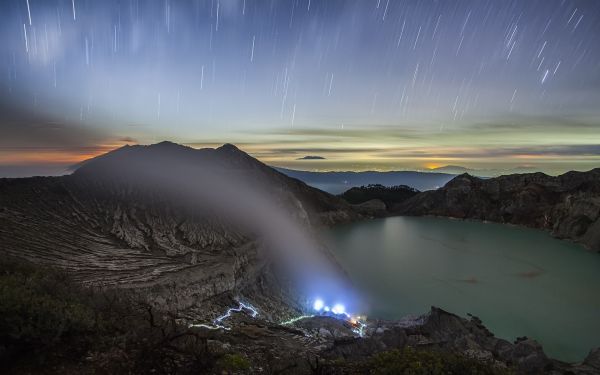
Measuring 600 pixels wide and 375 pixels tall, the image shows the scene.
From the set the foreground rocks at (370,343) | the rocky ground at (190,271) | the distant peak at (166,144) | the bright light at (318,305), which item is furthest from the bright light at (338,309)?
the distant peak at (166,144)

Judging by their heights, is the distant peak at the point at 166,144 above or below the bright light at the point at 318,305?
above

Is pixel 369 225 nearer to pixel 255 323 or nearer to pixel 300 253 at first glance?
pixel 300 253

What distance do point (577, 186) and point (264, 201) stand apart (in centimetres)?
6497

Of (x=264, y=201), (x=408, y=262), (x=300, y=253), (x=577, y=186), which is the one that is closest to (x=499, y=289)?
(x=408, y=262)

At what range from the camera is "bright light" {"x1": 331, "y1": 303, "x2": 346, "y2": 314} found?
84.6 feet

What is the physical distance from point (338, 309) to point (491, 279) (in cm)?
2201

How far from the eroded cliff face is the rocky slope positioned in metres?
54.8

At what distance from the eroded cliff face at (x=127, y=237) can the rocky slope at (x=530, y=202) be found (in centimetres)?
5478

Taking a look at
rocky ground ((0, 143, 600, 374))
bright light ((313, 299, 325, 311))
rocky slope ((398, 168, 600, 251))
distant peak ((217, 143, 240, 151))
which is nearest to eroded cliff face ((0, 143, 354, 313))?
rocky ground ((0, 143, 600, 374))

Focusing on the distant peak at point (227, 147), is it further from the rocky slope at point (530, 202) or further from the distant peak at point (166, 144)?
the rocky slope at point (530, 202)

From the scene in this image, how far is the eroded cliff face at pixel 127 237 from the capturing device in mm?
16109

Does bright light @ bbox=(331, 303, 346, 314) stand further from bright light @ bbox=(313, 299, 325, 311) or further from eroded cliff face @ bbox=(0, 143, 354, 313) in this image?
eroded cliff face @ bbox=(0, 143, 354, 313)

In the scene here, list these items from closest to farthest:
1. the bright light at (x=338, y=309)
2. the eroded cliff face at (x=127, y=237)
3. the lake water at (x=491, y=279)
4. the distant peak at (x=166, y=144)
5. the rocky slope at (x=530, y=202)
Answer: the eroded cliff face at (x=127, y=237), the bright light at (x=338, y=309), the lake water at (x=491, y=279), the distant peak at (x=166, y=144), the rocky slope at (x=530, y=202)

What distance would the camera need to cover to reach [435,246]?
190 feet
